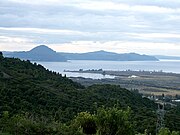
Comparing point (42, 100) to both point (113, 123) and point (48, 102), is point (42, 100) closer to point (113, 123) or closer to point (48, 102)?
point (48, 102)

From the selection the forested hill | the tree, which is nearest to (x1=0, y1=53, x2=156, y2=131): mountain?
the forested hill

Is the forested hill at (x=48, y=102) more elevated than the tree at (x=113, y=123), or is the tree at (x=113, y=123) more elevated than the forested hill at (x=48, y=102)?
the tree at (x=113, y=123)

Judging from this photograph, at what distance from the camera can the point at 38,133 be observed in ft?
36.0

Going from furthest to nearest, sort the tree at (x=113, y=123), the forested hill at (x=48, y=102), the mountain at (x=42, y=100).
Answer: the mountain at (x=42, y=100)
the forested hill at (x=48, y=102)
the tree at (x=113, y=123)

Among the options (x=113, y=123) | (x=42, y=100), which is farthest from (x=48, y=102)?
(x=113, y=123)

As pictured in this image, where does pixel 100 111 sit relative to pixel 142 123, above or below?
above

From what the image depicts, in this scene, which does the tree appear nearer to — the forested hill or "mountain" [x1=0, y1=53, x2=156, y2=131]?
the forested hill

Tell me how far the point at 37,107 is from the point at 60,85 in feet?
42.2

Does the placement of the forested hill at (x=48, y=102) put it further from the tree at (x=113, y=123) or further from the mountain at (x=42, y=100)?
the tree at (x=113, y=123)

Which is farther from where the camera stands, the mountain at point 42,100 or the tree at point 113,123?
the mountain at point 42,100

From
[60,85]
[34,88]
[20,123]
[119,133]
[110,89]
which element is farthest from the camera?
[110,89]

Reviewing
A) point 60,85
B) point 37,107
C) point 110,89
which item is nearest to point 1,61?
point 60,85

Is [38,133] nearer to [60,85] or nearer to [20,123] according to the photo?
[20,123]

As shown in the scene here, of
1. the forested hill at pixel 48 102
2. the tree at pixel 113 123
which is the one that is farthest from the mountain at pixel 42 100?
the tree at pixel 113 123
